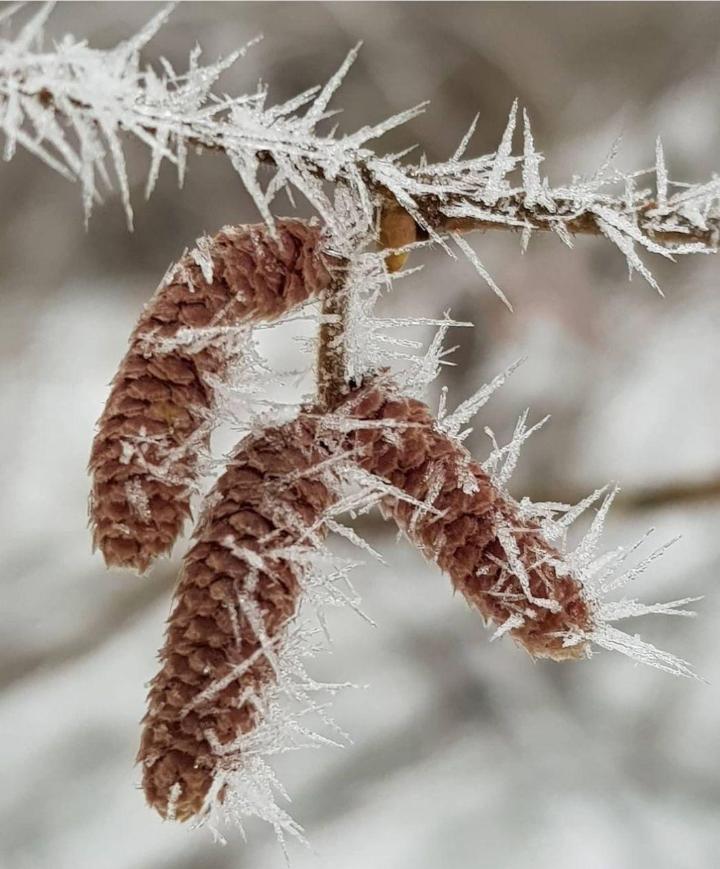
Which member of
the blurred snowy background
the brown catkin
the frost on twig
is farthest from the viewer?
the blurred snowy background

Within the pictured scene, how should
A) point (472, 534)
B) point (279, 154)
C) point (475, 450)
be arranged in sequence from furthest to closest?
point (475, 450), point (472, 534), point (279, 154)

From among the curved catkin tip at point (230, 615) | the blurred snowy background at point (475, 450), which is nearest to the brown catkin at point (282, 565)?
the curved catkin tip at point (230, 615)

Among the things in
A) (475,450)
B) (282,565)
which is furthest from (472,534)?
(475,450)

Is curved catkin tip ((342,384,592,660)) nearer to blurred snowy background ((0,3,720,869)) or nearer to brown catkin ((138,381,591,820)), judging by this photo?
brown catkin ((138,381,591,820))

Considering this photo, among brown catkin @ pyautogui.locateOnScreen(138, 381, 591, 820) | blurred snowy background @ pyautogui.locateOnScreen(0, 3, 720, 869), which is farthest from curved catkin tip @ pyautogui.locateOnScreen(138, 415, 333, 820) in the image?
blurred snowy background @ pyautogui.locateOnScreen(0, 3, 720, 869)

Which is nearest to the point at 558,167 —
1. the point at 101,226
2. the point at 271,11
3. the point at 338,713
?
the point at 271,11

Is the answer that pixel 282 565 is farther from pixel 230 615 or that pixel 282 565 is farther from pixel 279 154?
pixel 279 154

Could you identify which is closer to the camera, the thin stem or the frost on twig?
the frost on twig
